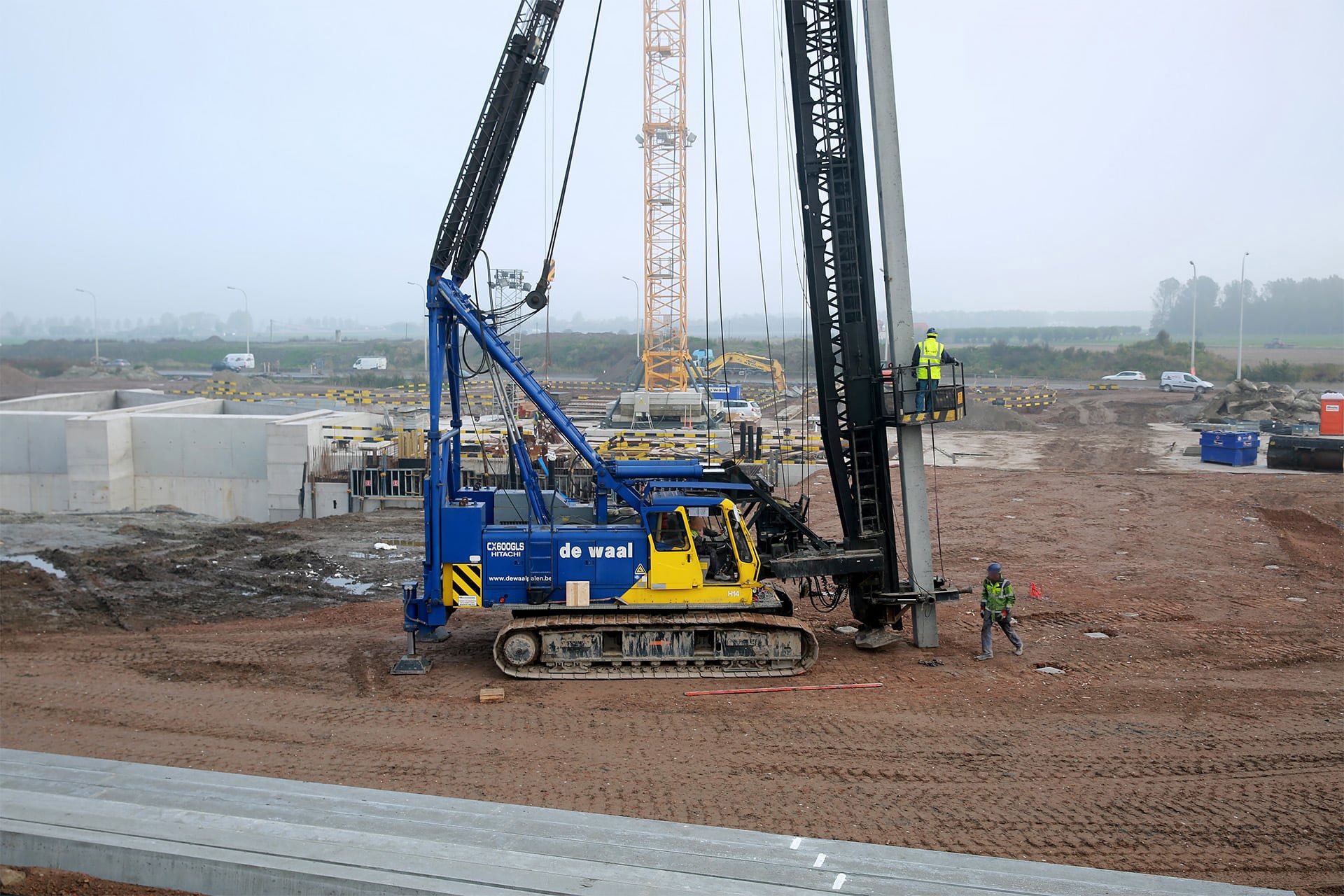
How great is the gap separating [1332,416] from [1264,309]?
144 m

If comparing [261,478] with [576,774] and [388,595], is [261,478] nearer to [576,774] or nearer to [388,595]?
[388,595]

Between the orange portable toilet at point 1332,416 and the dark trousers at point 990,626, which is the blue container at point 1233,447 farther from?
the dark trousers at point 990,626

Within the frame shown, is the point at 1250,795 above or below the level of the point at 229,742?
below

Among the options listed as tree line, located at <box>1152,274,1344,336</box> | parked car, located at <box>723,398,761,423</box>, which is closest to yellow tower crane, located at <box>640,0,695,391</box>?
parked car, located at <box>723,398,761,423</box>

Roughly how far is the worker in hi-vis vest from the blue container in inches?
846

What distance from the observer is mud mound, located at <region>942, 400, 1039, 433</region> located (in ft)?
137

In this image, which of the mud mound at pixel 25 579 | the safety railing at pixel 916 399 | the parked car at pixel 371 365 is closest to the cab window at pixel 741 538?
the safety railing at pixel 916 399

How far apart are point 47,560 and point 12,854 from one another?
12.8 meters

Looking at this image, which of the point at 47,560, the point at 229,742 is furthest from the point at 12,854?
the point at 47,560

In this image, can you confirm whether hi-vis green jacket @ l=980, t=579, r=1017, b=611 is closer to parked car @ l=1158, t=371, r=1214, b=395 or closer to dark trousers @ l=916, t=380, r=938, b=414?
dark trousers @ l=916, t=380, r=938, b=414

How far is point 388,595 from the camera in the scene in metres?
16.3

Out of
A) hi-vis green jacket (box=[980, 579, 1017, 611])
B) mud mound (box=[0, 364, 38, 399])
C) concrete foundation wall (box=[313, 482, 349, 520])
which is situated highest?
mud mound (box=[0, 364, 38, 399])

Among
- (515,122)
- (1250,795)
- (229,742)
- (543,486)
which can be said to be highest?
(515,122)

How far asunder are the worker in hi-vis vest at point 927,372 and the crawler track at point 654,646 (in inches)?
128
